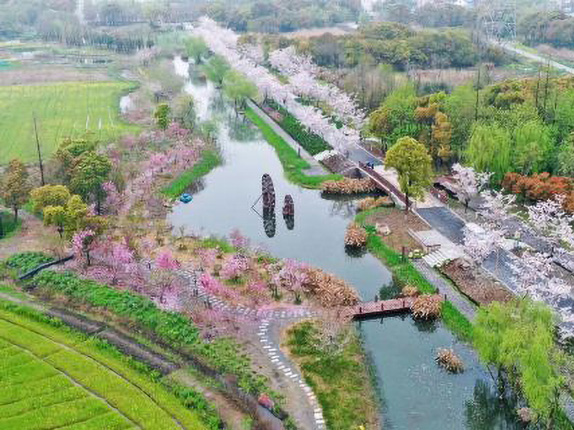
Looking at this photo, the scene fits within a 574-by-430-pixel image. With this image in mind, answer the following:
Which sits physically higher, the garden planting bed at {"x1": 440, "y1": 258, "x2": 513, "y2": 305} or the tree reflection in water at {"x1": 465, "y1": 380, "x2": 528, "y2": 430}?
the garden planting bed at {"x1": 440, "y1": 258, "x2": 513, "y2": 305}

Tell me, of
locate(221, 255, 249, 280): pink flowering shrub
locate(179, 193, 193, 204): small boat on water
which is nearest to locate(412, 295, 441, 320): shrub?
locate(221, 255, 249, 280): pink flowering shrub

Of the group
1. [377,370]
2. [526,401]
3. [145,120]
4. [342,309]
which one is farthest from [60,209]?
[145,120]

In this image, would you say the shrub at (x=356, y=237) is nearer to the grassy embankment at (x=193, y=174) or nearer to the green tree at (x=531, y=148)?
the green tree at (x=531, y=148)

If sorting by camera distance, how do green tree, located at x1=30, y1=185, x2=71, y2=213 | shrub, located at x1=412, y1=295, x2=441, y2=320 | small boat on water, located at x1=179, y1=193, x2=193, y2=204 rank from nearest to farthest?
shrub, located at x1=412, y1=295, x2=441, y2=320 → green tree, located at x1=30, y1=185, x2=71, y2=213 → small boat on water, located at x1=179, y1=193, x2=193, y2=204

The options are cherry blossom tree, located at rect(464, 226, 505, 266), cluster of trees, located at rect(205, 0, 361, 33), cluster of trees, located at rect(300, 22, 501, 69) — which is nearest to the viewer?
cherry blossom tree, located at rect(464, 226, 505, 266)

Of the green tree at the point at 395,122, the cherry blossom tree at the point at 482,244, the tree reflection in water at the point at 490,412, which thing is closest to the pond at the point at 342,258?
the tree reflection in water at the point at 490,412

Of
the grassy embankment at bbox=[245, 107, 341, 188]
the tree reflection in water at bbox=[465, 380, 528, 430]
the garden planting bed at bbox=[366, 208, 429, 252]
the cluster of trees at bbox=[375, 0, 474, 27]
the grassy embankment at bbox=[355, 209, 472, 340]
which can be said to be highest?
the cluster of trees at bbox=[375, 0, 474, 27]

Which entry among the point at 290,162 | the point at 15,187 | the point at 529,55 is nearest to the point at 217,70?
the point at 290,162

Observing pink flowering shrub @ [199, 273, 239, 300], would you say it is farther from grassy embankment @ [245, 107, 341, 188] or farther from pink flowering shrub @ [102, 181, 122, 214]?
grassy embankment @ [245, 107, 341, 188]
